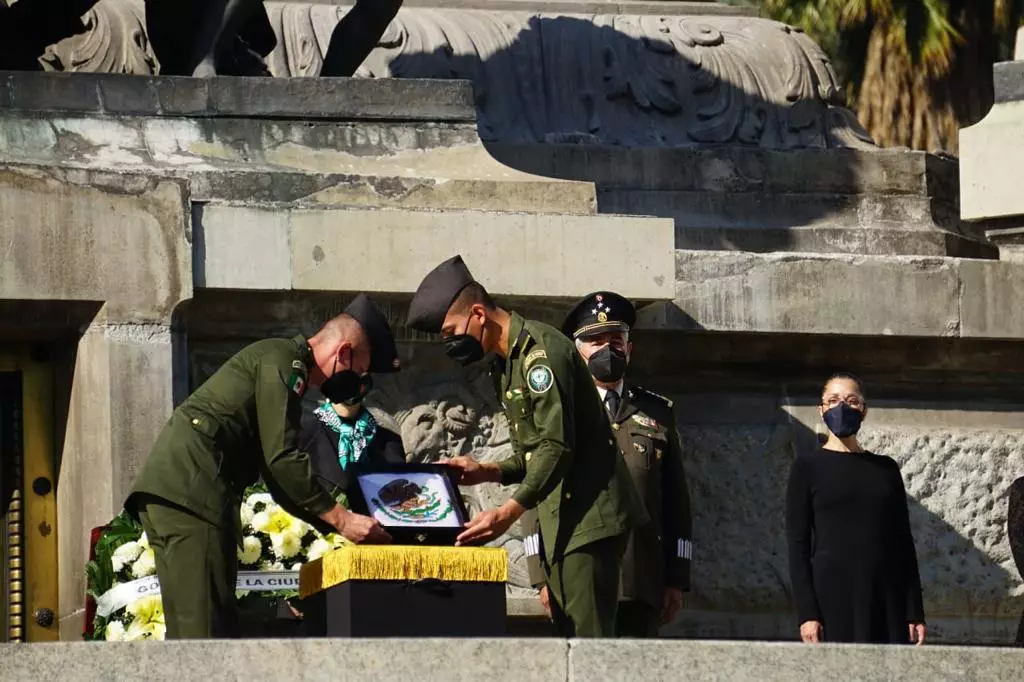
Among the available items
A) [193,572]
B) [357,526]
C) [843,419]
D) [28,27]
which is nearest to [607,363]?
[843,419]

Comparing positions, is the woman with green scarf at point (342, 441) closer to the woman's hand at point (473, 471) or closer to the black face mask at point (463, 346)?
the woman's hand at point (473, 471)

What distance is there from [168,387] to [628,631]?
1.98 m

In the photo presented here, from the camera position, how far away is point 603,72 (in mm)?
13297

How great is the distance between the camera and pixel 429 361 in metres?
12.1

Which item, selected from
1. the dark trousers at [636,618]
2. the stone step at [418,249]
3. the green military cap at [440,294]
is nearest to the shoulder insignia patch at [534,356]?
the green military cap at [440,294]

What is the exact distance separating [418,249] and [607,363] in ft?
3.30

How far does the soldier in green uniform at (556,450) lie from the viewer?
376 inches

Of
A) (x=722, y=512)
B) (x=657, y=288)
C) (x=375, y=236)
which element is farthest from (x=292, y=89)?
(x=722, y=512)

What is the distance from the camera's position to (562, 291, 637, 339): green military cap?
11211mm

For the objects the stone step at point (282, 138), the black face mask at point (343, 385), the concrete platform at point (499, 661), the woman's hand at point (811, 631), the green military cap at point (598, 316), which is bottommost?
the woman's hand at point (811, 631)

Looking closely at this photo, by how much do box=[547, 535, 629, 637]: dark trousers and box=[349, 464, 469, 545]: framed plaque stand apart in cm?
37

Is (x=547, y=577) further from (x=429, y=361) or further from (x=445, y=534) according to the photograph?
(x=429, y=361)

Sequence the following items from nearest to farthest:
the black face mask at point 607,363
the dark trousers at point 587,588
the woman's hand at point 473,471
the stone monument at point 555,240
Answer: the dark trousers at point 587,588, the woman's hand at point 473,471, the black face mask at point 607,363, the stone monument at point 555,240

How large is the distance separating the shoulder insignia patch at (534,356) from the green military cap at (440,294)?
0.32m
